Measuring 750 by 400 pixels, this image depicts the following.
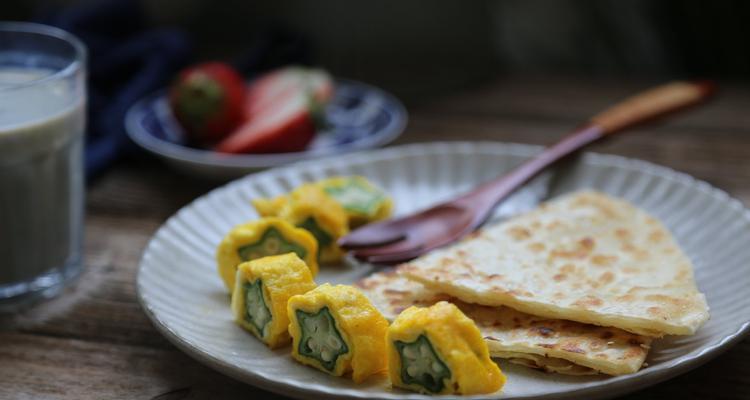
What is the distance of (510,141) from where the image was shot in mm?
2355

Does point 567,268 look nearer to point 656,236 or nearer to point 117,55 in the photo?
point 656,236

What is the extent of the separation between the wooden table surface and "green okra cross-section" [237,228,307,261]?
7.5 inches

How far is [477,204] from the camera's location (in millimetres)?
1715

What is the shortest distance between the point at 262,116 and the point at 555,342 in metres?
1.29

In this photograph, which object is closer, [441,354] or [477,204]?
[441,354]

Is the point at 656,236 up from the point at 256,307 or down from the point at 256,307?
up

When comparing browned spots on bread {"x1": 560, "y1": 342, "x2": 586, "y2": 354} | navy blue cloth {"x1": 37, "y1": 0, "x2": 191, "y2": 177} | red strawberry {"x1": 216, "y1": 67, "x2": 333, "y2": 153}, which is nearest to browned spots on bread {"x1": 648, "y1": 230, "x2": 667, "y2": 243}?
browned spots on bread {"x1": 560, "y1": 342, "x2": 586, "y2": 354}

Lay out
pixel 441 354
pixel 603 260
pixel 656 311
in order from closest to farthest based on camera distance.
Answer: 1. pixel 441 354
2. pixel 656 311
3. pixel 603 260

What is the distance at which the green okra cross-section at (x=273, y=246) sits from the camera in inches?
57.2

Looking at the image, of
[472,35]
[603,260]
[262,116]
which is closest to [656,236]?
[603,260]

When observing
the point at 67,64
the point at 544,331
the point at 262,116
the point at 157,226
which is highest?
the point at 67,64

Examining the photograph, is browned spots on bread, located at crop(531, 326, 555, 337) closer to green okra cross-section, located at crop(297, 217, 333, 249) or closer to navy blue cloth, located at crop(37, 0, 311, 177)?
green okra cross-section, located at crop(297, 217, 333, 249)

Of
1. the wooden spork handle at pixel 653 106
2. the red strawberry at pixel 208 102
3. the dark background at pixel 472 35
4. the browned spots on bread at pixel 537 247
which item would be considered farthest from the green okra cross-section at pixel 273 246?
the dark background at pixel 472 35

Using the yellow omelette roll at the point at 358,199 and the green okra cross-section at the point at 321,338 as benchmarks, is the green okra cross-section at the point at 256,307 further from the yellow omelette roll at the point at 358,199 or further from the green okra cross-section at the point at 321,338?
the yellow omelette roll at the point at 358,199
